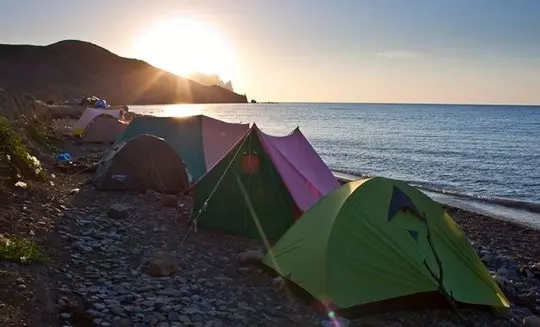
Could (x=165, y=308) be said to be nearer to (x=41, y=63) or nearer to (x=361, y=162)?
(x=361, y=162)

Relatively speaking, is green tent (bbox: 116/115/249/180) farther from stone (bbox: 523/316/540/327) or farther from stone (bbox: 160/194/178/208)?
stone (bbox: 523/316/540/327)

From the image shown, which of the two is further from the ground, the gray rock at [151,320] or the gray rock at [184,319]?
the gray rock at [151,320]

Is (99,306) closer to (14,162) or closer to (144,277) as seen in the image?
(144,277)

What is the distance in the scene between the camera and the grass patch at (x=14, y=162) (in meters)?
10.5

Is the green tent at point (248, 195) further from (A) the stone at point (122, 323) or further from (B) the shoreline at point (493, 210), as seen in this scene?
(B) the shoreline at point (493, 210)

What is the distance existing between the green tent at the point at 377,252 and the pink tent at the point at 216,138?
8693mm

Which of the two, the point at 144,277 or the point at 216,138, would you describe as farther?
the point at 216,138

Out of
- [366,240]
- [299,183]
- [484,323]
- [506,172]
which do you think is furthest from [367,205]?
[506,172]

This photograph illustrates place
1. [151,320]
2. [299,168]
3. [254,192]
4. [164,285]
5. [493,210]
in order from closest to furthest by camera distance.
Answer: [151,320], [164,285], [254,192], [299,168], [493,210]

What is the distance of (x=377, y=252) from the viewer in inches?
284

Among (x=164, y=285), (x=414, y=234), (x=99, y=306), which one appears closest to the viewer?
(x=99, y=306)

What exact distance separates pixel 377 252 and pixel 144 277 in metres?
3.46

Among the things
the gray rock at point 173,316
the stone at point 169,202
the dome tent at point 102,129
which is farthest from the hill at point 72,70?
the gray rock at point 173,316

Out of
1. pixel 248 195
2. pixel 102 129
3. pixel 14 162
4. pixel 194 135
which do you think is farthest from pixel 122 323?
pixel 102 129
